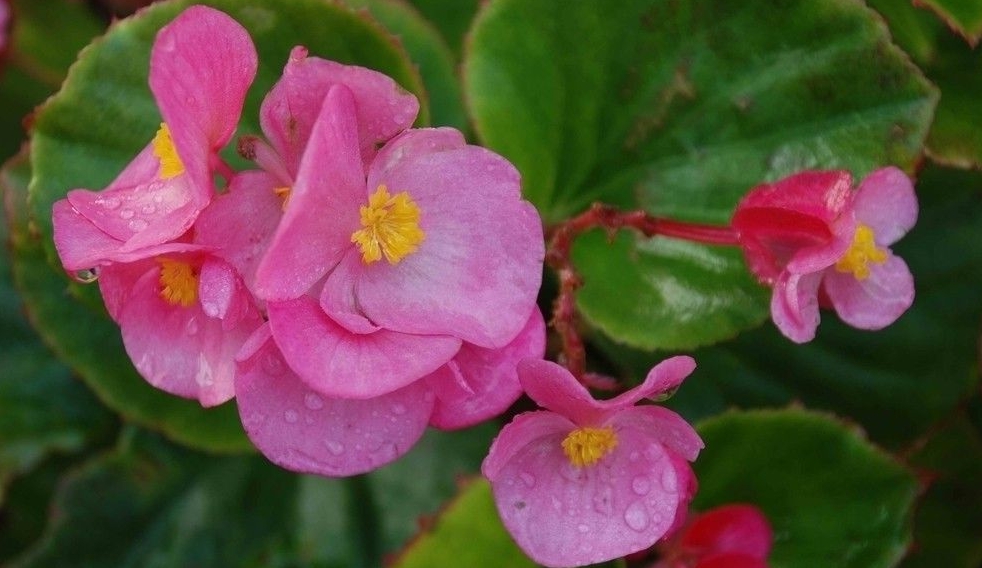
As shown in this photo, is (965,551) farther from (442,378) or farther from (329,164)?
(329,164)

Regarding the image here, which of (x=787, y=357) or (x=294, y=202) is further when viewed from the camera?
(x=787, y=357)

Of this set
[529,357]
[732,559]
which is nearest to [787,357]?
[732,559]

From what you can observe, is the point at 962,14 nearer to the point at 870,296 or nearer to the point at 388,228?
the point at 870,296

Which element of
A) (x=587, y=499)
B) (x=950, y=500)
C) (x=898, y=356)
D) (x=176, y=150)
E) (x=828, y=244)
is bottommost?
(x=950, y=500)

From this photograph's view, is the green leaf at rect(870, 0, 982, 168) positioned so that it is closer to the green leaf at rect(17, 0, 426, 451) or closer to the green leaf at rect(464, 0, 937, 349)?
the green leaf at rect(464, 0, 937, 349)

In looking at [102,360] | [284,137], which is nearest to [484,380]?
[284,137]

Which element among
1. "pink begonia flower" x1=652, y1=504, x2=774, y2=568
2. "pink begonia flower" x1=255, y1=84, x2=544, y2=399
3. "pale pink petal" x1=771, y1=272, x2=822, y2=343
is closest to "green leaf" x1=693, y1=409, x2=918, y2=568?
"pink begonia flower" x1=652, y1=504, x2=774, y2=568
